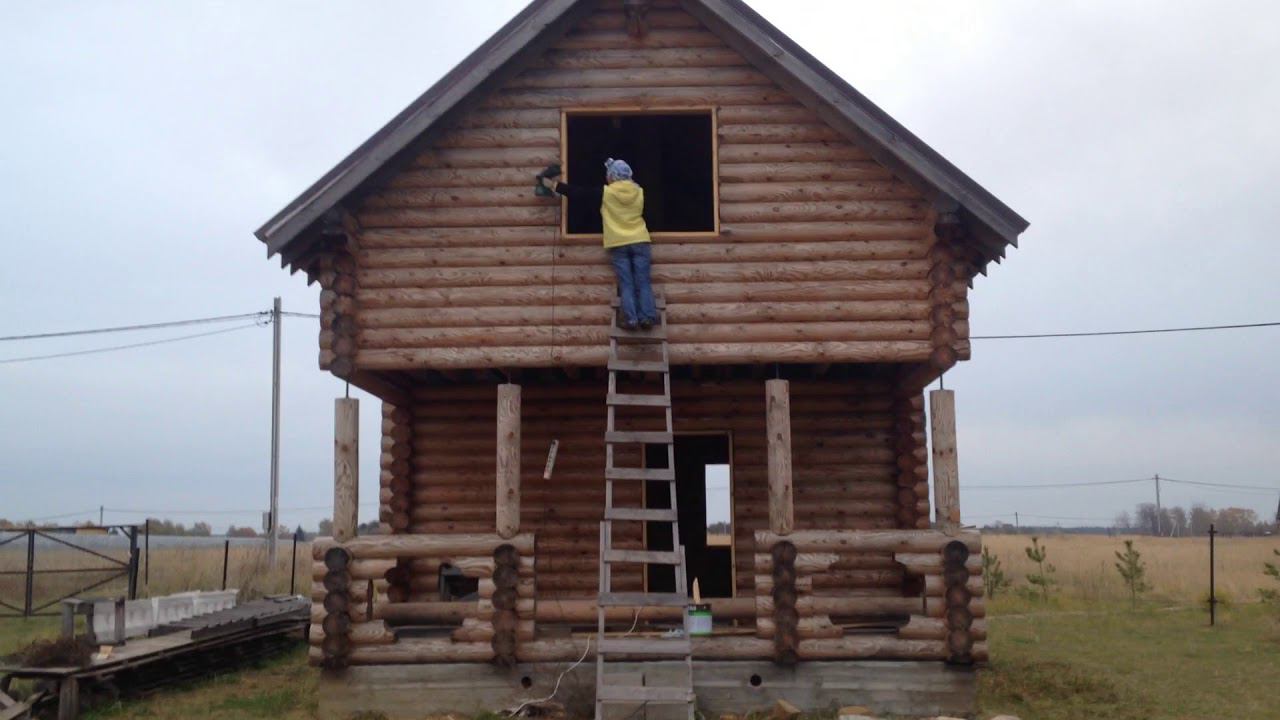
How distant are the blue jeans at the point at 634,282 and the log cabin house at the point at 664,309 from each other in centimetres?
22

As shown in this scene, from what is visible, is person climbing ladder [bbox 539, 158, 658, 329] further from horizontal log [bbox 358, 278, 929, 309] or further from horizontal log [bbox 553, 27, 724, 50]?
horizontal log [bbox 553, 27, 724, 50]

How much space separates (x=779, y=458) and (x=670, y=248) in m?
2.45

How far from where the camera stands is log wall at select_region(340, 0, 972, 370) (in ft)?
38.3

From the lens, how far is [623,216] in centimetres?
1172

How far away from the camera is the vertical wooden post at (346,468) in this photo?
1138cm

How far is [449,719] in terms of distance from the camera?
1080cm

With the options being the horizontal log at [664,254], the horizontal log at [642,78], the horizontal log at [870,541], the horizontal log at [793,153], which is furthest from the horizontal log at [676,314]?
the horizontal log at [642,78]

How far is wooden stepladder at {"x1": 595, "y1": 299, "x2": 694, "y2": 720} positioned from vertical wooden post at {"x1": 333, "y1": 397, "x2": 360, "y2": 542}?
2.58 metres

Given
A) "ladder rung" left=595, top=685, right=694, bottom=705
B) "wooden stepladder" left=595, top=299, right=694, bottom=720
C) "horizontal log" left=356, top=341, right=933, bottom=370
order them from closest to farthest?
"ladder rung" left=595, top=685, right=694, bottom=705, "wooden stepladder" left=595, top=299, right=694, bottom=720, "horizontal log" left=356, top=341, right=933, bottom=370

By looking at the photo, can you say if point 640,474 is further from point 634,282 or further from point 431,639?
point 431,639

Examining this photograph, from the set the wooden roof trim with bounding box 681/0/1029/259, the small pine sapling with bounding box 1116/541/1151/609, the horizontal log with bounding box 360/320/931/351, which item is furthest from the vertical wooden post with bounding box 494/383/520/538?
the small pine sapling with bounding box 1116/541/1151/609

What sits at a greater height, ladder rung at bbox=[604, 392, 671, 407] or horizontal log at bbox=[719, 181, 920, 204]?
horizontal log at bbox=[719, 181, 920, 204]

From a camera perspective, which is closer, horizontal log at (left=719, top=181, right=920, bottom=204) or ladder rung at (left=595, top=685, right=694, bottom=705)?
ladder rung at (left=595, top=685, right=694, bottom=705)

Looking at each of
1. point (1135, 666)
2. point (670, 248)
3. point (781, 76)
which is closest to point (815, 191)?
point (781, 76)
